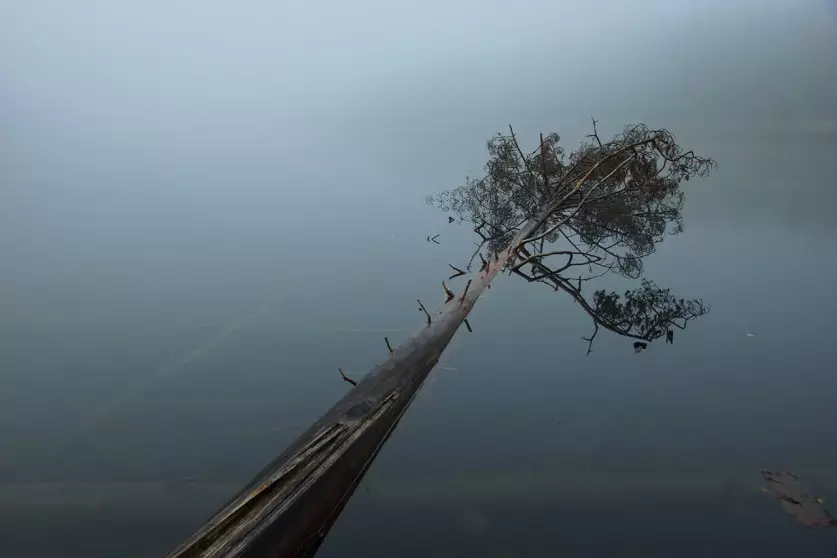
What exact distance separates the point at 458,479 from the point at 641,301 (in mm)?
5047

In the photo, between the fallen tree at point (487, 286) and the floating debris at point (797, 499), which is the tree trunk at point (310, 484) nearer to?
the fallen tree at point (487, 286)

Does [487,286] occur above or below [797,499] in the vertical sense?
above

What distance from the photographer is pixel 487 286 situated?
21.1 ft

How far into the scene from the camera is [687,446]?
14.2 feet

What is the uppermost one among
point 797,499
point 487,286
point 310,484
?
point 487,286

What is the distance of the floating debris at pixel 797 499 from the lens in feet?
10.9

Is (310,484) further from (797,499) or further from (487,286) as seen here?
(487,286)

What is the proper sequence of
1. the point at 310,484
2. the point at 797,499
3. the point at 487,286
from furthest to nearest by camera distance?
the point at 487,286
the point at 797,499
the point at 310,484

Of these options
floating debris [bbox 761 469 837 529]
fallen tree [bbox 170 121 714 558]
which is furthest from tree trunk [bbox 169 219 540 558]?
floating debris [bbox 761 469 837 529]

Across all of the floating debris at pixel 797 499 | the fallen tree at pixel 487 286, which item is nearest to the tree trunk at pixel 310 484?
the fallen tree at pixel 487 286

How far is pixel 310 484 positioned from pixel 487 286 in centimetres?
435

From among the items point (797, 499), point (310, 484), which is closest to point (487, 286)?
point (797, 499)

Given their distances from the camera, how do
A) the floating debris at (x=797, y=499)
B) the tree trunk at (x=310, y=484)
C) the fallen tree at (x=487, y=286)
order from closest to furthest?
the tree trunk at (x=310, y=484) < the fallen tree at (x=487, y=286) < the floating debris at (x=797, y=499)

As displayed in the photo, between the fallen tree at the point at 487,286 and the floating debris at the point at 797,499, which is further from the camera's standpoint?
the floating debris at the point at 797,499
